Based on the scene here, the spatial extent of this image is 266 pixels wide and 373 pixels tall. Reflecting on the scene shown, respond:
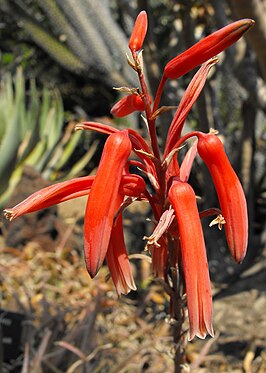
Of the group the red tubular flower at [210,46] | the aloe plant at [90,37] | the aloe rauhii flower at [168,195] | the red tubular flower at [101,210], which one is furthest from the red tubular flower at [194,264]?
the aloe plant at [90,37]

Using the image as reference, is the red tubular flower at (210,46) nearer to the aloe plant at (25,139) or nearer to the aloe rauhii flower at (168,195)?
the aloe rauhii flower at (168,195)

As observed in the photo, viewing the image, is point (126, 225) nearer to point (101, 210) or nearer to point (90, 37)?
point (90, 37)

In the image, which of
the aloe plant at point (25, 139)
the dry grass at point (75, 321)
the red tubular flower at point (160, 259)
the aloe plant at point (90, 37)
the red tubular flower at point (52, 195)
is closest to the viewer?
the red tubular flower at point (52, 195)

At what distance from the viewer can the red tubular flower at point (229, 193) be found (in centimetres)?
95

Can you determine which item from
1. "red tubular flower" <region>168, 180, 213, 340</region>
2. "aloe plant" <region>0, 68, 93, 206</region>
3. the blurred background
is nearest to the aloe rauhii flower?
"red tubular flower" <region>168, 180, 213, 340</region>

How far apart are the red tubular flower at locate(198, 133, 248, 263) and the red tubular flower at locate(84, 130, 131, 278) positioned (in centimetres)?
14

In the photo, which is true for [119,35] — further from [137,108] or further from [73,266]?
[137,108]

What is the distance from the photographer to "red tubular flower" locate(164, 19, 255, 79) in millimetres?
952

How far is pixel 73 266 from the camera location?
3.37m

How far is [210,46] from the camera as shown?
0.96 metres

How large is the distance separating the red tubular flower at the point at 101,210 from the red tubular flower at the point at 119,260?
5.4 inches

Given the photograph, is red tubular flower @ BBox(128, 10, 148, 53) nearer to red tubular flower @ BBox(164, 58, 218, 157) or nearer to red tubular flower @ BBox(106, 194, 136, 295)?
red tubular flower @ BBox(164, 58, 218, 157)

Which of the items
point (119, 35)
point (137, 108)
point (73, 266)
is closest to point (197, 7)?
point (119, 35)

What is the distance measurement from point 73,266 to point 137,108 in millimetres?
2361
